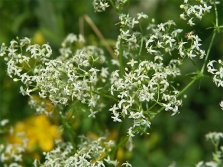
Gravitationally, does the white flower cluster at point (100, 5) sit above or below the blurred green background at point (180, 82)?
below

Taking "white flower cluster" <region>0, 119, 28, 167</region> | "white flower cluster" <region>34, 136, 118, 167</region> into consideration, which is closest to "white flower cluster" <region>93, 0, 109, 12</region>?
"white flower cluster" <region>34, 136, 118, 167</region>

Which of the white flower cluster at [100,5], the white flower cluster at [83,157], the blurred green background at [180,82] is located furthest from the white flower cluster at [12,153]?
the white flower cluster at [100,5]

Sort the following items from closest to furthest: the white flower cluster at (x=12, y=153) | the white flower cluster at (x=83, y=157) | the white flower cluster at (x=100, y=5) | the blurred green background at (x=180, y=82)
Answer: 1. the white flower cluster at (x=83, y=157)
2. the white flower cluster at (x=100, y=5)
3. the white flower cluster at (x=12, y=153)
4. the blurred green background at (x=180, y=82)

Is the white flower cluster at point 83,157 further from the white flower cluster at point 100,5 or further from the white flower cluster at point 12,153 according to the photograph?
the white flower cluster at point 100,5

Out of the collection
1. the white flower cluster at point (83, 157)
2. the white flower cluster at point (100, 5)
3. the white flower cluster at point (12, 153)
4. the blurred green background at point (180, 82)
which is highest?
the blurred green background at point (180, 82)

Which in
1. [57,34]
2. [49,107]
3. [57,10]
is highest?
[57,10]

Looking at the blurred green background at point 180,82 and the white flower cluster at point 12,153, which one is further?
the blurred green background at point 180,82

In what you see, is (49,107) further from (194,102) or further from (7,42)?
(194,102)

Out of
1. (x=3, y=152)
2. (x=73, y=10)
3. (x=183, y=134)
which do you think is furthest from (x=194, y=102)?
(x=3, y=152)
